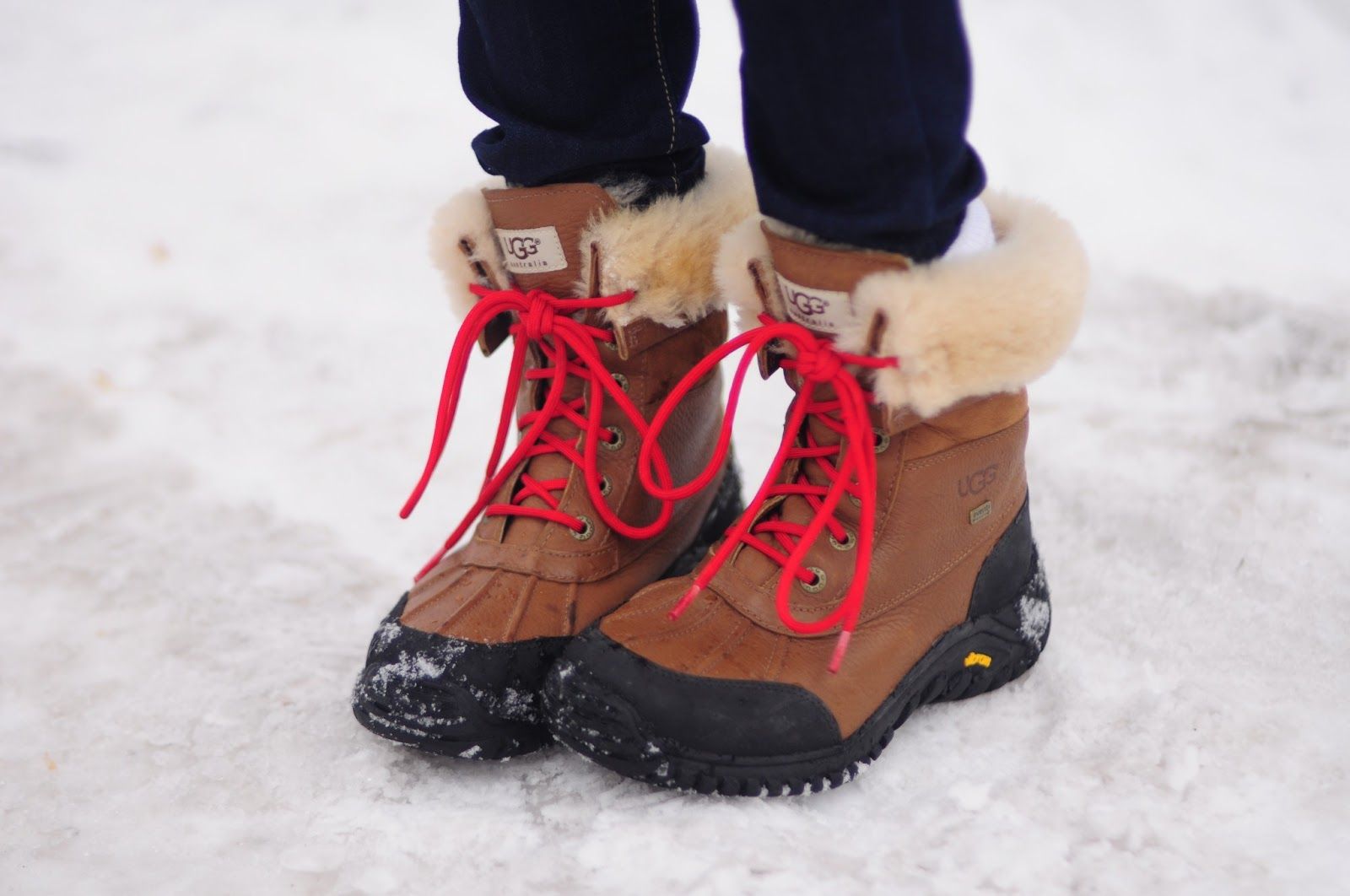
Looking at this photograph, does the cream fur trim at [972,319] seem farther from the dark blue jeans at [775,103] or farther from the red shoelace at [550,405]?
the red shoelace at [550,405]

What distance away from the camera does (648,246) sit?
102cm

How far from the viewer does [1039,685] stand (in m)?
1.11

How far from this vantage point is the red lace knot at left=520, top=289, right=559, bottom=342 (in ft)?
3.51

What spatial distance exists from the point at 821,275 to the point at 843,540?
230mm

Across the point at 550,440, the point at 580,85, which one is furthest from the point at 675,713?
the point at 580,85

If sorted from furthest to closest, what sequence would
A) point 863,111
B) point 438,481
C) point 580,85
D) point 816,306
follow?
point 438,481
point 580,85
point 816,306
point 863,111

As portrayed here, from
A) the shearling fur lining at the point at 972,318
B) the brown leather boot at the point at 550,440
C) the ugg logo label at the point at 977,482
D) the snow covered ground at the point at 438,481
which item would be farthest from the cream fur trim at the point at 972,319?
the snow covered ground at the point at 438,481

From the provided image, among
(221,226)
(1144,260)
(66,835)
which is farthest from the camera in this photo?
(221,226)

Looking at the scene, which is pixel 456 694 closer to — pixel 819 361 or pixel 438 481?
pixel 819 361

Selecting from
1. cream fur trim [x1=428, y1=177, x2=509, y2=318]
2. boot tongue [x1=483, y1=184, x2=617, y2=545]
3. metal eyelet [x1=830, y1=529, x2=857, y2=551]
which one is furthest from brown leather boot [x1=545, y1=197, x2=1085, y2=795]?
cream fur trim [x1=428, y1=177, x2=509, y2=318]

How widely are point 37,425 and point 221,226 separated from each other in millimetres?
662

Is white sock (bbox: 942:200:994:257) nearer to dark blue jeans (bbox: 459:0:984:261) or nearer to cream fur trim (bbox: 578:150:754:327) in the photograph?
dark blue jeans (bbox: 459:0:984:261)

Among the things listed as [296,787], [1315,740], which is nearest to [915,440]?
[1315,740]

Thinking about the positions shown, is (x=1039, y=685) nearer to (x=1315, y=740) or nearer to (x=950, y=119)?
(x=1315, y=740)
